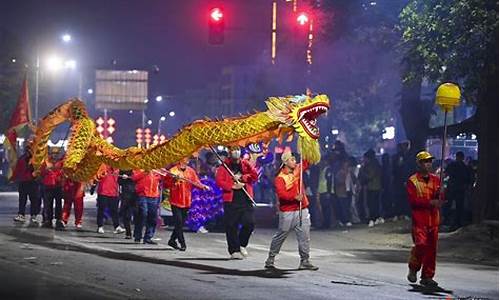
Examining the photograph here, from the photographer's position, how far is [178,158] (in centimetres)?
1522

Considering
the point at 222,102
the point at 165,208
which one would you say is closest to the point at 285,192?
the point at 165,208

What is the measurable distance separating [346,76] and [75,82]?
48094mm

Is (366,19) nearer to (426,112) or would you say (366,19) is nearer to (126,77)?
(426,112)

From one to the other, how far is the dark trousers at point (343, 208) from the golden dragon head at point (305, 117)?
10.5 m

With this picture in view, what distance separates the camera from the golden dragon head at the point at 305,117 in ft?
45.3

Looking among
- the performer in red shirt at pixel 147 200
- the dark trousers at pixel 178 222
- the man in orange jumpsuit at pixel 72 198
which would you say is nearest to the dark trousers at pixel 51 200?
the man in orange jumpsuit at pixel 72 198

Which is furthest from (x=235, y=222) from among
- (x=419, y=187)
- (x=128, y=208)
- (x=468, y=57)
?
(x=468, y=57)

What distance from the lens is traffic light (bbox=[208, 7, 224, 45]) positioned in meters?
24.7

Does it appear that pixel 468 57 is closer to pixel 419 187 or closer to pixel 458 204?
pixel 458 204

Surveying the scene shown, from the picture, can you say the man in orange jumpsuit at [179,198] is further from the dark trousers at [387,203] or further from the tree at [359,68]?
the tree at [359,68]

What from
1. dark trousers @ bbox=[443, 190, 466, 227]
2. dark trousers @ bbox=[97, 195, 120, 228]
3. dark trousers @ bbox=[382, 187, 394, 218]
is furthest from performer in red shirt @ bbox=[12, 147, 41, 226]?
dark trousers @ bbox=[443, 190, 466, 227]

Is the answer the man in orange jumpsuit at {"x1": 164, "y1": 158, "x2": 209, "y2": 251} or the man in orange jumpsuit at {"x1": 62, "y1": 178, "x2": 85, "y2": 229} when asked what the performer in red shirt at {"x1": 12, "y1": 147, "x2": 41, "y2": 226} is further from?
the man in orange jumpsuit at {"x1": 164, "y1": 158, "x2": 209, "y2": 251}

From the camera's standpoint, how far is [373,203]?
24.2 meters

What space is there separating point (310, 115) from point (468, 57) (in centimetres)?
642
